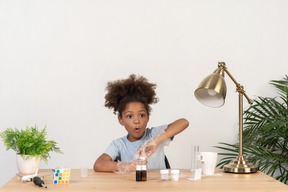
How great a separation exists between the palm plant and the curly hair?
915 millimetres

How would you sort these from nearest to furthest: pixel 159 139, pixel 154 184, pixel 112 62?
pixel 154 184, pixel 159 139, pixel 112 62

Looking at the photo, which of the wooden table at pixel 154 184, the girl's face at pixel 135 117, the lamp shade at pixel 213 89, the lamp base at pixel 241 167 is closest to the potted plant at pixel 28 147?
the wooden table at pixel 154 184

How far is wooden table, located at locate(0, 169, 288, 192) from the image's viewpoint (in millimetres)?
1724

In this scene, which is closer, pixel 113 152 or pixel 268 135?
pixel 113 152

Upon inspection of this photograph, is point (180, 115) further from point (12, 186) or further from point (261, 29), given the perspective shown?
point (12, 186)

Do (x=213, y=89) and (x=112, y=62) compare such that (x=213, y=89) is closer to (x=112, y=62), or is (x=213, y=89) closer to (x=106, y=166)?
(x=106, y=166)

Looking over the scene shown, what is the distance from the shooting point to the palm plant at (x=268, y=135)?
10.3 ft

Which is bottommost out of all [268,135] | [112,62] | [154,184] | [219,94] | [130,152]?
[154,184]

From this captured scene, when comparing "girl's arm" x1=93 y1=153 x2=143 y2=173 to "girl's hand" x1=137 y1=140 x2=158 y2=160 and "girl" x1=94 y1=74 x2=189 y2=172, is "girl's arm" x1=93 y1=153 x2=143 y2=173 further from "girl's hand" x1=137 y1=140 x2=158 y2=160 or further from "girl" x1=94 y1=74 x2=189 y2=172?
"girl" x1=94 y1=74 x2=189 y2=172

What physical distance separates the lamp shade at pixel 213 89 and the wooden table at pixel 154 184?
0.40 meters

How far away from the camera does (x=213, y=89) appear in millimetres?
2027

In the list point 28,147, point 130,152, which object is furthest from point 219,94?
point 28,147

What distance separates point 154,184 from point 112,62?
6.63ft

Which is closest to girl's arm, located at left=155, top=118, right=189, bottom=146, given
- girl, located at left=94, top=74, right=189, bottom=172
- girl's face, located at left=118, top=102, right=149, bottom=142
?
girl, located at left=94, top=74, right=189, bottom=172
